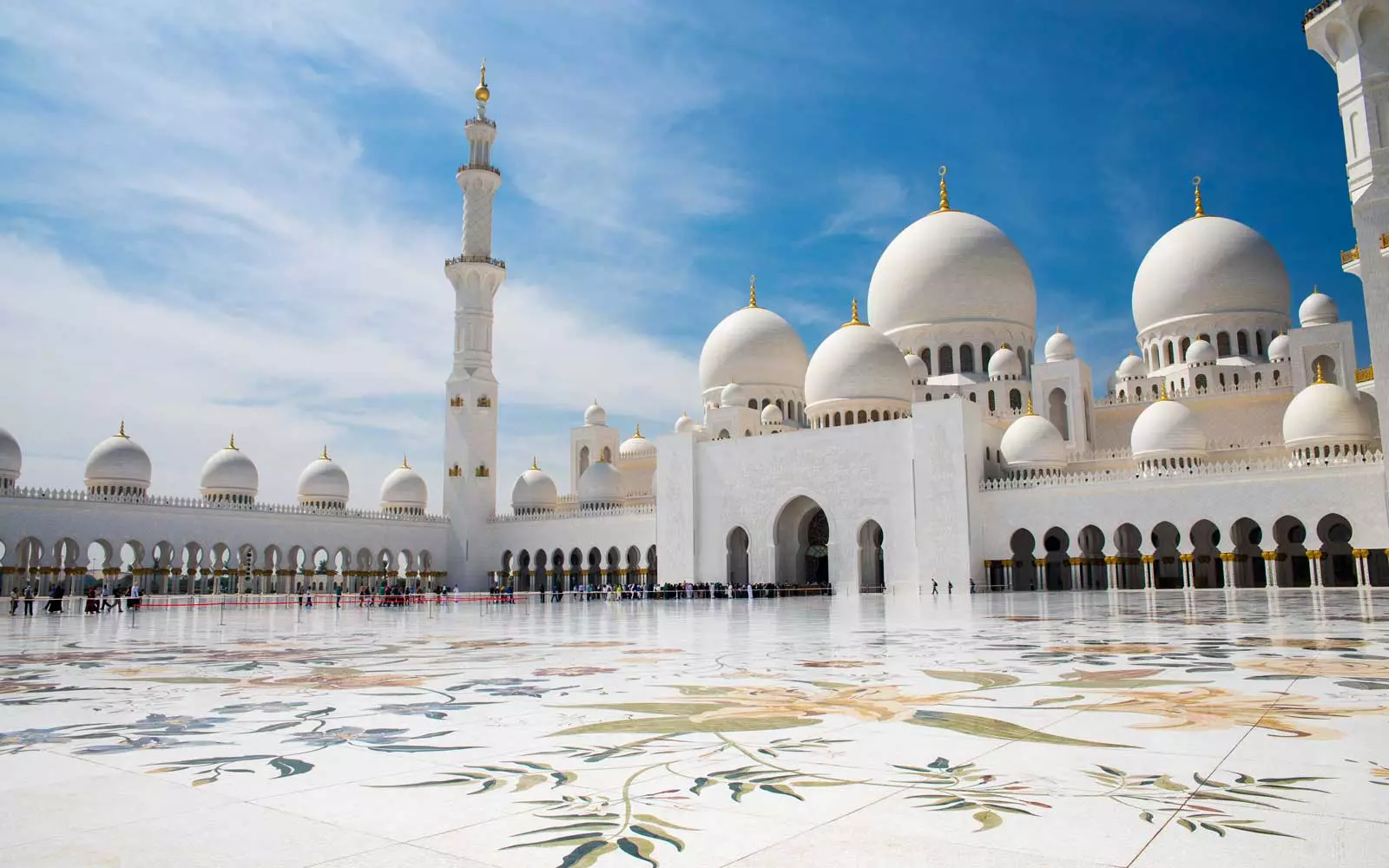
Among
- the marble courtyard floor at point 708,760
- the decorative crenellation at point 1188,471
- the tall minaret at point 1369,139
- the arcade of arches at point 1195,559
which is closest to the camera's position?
the marble courtyard floor at point 708,760

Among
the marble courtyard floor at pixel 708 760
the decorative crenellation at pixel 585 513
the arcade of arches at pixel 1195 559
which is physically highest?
the decorative crenellation at pixel 585 513

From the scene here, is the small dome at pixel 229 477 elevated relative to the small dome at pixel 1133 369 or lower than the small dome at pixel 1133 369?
lower

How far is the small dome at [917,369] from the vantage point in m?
30.3

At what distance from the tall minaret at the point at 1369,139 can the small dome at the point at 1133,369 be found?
10319mm

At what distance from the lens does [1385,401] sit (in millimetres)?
19547

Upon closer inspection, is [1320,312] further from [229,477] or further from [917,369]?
[229,477]

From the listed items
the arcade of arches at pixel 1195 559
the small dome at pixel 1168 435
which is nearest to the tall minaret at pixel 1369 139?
the arcade of arches at pixel 1195 559

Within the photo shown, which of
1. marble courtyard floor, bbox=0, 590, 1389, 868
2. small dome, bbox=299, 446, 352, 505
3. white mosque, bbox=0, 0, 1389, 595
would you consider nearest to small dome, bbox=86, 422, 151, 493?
white mosque, bbox=0, 0, 1389, 595

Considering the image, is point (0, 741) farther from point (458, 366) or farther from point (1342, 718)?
point (458, 366)

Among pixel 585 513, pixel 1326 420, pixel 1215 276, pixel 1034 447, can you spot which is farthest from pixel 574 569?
pixel 1326 420

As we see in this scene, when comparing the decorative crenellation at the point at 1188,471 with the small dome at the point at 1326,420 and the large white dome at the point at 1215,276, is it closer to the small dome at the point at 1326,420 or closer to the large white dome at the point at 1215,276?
the small dome at the point at 1326,420

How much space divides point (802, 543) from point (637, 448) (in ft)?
31.0

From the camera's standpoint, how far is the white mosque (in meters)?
23.2

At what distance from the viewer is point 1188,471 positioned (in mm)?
23781
